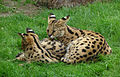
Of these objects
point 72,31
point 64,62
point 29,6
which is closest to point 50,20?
point 72,31

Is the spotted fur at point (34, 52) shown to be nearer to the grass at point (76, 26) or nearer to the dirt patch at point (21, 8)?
the grass at point (76, 26)

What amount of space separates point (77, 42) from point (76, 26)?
2.42m

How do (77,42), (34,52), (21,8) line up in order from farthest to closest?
(21,8) < (77,42) < (34,52)

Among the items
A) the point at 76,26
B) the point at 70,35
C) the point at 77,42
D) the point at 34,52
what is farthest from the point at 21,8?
the point at 34,52

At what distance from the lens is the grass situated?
5895 mm

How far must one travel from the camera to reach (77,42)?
270 inches

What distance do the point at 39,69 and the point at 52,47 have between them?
3.11ft

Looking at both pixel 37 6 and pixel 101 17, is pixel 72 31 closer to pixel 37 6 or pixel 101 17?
pixel 101 17

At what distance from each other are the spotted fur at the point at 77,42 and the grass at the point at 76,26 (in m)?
0.18

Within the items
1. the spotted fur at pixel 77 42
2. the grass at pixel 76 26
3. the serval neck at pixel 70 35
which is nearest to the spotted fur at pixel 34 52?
the grass at pixel 76 26

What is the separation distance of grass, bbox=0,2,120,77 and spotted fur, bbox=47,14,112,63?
18cm

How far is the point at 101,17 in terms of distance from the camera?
9.80m

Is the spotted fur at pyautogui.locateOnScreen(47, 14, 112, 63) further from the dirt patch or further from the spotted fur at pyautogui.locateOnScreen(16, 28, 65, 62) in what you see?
the dirt patch

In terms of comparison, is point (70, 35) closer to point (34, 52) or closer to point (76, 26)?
point (34, 52)
